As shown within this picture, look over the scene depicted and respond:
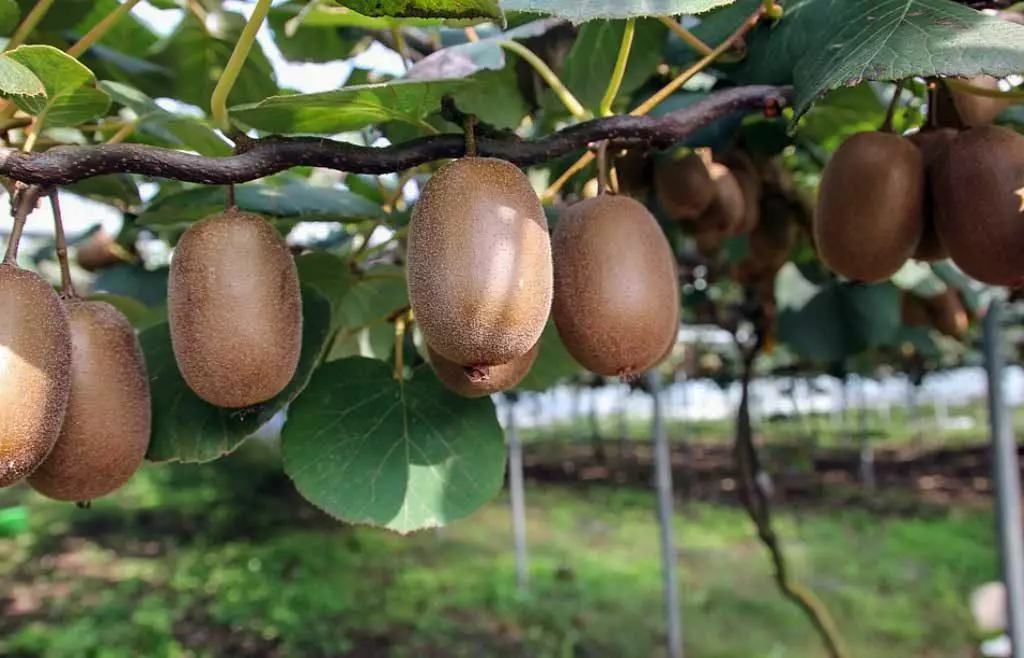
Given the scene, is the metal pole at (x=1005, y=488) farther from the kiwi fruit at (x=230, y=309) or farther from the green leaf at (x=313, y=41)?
the kiwi fruit at (x=230, y=309)

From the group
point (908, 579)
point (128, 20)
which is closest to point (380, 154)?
point (128, 20)

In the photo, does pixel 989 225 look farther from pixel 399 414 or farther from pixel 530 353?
pixel 399 414

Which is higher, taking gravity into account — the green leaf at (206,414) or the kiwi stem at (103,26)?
the kiwi stem at (103,26)

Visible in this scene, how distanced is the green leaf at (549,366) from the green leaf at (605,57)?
366 mm

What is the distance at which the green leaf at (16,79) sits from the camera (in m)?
0.62

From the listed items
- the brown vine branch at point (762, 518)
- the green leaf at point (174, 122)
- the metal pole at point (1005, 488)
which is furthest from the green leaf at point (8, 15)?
the metal pole at point (1005, 488)

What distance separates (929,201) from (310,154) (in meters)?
0.70

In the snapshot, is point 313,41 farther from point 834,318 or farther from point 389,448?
point 834,318

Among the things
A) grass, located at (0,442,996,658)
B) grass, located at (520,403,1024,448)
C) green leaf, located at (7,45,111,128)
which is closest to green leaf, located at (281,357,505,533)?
green leaf, located at (7,45,111,128)

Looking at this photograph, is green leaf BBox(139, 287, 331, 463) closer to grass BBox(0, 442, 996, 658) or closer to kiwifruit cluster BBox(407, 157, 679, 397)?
kiwifruit cluster BBox(407, 157, 679, 397)

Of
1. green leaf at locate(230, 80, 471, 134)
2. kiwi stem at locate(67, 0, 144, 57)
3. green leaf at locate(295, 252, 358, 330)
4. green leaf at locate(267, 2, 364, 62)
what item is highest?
green leaf at locate(267, 2, 364, 62)

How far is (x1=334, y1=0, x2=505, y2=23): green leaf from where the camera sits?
1.89ft

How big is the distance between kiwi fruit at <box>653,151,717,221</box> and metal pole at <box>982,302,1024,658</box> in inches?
52.2

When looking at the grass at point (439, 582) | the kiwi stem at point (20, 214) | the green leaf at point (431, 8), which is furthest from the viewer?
the grass at point (439, 582)
